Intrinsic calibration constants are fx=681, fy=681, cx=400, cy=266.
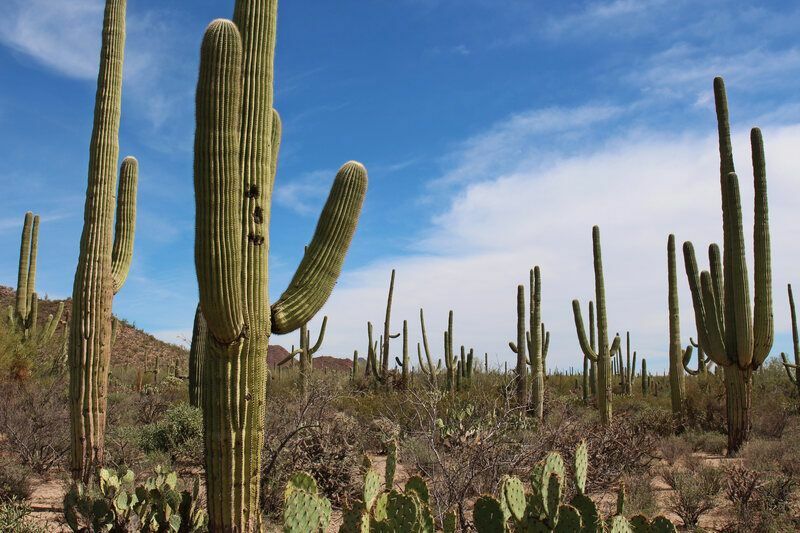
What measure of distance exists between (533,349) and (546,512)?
10289 mm

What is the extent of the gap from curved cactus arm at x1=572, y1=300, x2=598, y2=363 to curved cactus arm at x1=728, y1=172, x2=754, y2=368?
12.0 ft

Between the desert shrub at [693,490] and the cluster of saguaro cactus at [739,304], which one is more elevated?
the cluster of saguaro cactus at [739,304]

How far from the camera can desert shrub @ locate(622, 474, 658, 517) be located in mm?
7219

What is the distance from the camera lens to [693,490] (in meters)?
7.47

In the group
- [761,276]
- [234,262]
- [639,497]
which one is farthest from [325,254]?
[761,276]

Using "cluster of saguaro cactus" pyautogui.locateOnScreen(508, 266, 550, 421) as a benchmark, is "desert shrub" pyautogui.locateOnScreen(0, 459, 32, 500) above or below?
below

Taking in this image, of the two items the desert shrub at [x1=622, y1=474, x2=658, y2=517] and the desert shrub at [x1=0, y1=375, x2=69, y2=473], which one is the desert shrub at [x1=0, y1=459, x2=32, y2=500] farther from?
the desert shrub at [x1=622, y1=474, x2=658, y2=517]

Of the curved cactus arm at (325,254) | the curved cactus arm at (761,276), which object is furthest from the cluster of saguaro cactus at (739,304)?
the curved cactus arm at (325,254)

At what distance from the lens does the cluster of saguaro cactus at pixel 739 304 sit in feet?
35.4

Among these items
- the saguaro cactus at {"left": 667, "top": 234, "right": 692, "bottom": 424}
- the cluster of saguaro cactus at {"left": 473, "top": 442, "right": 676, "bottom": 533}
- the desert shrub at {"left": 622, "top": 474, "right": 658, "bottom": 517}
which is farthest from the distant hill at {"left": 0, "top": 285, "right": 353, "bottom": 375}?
the cluster of saguaro cactus at {"left": 473, "top": 442, "right": 676, "bottom": 533}

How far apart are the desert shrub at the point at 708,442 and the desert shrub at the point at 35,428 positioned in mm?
9920

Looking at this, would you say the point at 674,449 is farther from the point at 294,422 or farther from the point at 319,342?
the point at 319,342

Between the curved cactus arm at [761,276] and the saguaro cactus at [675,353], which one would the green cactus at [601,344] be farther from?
the curved cactus arm at [761,276]

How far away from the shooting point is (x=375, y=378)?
72.5 ft
